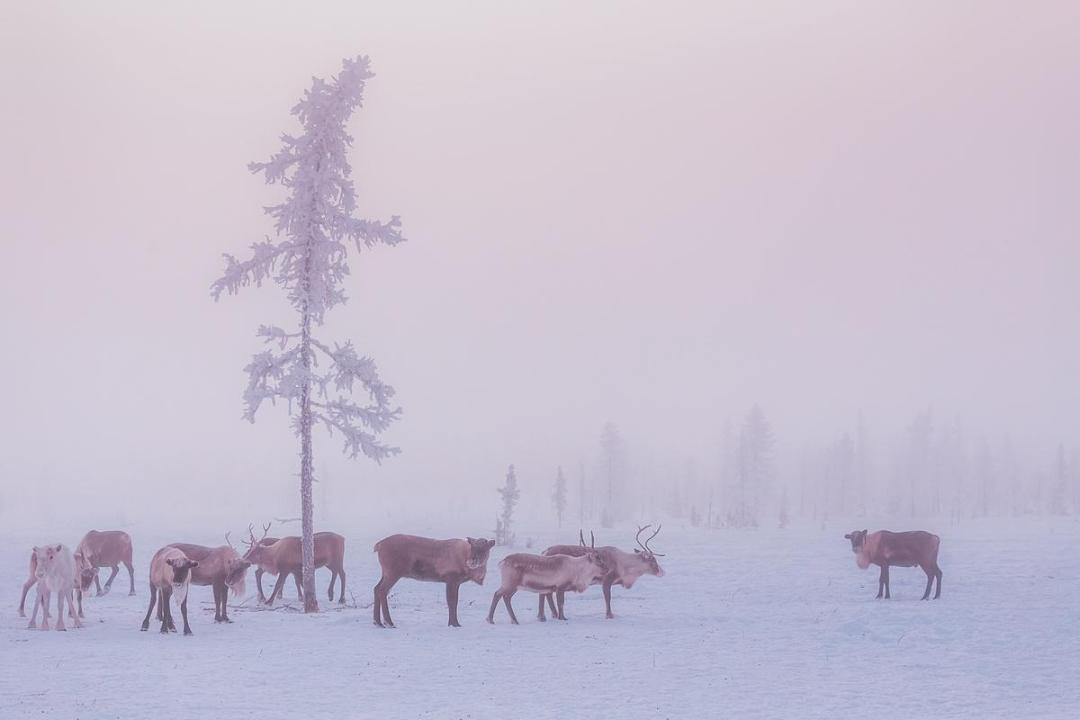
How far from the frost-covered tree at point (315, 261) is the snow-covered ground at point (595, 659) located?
17.4ft

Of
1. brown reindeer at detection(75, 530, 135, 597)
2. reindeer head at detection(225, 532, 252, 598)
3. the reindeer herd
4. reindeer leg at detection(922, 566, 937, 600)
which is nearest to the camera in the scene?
the reindeer herd

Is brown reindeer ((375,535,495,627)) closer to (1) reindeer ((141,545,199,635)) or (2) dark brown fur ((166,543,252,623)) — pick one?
(2) dark brown fur ((166,543,252,623))

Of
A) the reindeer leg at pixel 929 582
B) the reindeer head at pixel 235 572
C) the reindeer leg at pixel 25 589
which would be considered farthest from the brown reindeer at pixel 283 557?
the reindeer leg at pixel 929 582

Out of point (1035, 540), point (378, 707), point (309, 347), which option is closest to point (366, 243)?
point (309, 347)

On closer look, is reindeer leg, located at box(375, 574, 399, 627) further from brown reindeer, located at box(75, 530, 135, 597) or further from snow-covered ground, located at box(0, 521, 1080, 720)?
brown reindeer, located at box(75, 530, 135, 597)

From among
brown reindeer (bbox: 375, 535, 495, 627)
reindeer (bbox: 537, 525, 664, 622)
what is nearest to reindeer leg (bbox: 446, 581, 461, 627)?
brown reindeer (bbox: 375, 535, 495, 627)

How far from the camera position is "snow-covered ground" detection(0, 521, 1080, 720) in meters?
13.2

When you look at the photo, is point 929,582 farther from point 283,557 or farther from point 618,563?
point 283,557

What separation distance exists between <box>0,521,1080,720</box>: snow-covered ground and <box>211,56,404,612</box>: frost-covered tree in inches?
209

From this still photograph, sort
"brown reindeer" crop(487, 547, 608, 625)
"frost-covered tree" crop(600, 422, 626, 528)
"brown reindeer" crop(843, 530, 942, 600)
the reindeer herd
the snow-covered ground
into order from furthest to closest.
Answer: "frost-covered tree" crop(600, 422, 626, 528), "brown reindeer" crop(843, 530, 942, 600), "brown reindeer" crop(487, 547, 608, 625), the reindeer herd, the snow-covered ground

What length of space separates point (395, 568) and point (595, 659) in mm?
6301

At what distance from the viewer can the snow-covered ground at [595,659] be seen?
13.2 m

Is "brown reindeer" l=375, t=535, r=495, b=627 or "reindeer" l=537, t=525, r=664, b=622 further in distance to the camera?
"reindeer" l=537, t=525, r=664, b=622

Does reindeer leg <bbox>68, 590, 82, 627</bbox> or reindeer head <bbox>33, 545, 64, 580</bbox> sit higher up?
reindeer head <bbox>33, 545, 64, 580</bbox>
